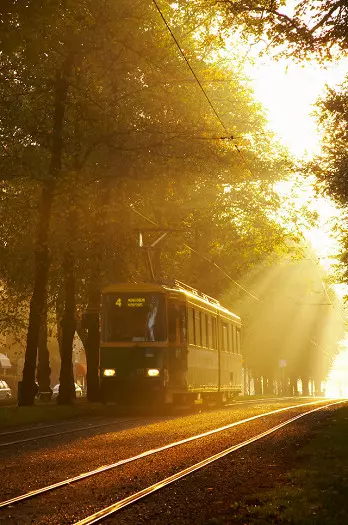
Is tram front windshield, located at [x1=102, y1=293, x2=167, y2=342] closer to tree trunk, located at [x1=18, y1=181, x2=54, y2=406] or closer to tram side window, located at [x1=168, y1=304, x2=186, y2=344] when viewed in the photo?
tram side window, located at [x1=168, y1=304, x2=186, y2=344]

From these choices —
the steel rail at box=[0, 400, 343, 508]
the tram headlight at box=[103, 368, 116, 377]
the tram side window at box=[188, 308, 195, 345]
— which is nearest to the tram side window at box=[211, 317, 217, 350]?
the tram side window at box=[188, 308, 195, 345]

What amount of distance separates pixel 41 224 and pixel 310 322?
46828 mm

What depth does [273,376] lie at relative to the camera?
7275cm

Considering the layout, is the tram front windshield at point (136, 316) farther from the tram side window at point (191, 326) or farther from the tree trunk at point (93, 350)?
the tree trunk at point (93, 350)

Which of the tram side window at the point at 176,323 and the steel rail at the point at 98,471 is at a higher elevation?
the tram side window at the point at 176,323

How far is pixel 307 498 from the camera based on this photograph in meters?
9.49

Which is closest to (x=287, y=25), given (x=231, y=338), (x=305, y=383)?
(x=231, y=338)

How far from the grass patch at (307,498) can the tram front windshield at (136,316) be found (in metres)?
12.7

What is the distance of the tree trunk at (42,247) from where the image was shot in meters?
27.1

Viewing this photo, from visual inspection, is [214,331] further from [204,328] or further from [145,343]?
[145,343]

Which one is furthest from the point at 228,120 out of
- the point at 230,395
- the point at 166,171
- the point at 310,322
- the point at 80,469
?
the point at 80,469

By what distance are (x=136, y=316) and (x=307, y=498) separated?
17.3 metres

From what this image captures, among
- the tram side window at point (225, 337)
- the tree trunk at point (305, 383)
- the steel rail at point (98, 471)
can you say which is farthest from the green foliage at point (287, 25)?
the tree trunk at point (305, 383)

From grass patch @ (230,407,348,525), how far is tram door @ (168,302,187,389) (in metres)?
12.8
